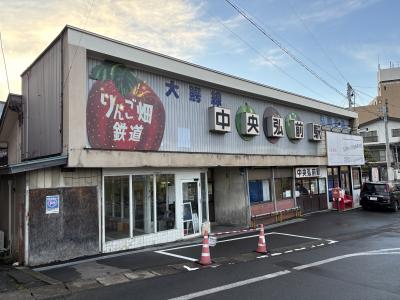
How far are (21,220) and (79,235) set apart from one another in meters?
1.70

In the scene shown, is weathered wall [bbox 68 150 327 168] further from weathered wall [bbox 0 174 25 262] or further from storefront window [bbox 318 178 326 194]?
storefront window [bbox 318 178 326 194]

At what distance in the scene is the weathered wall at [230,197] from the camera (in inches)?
689

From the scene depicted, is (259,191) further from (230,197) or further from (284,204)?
(284,204)

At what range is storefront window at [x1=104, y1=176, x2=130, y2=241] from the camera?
468 inches

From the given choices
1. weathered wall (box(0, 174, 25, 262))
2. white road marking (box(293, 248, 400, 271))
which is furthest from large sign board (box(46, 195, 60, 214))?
white road marking (box(293, 248, 400, 271))

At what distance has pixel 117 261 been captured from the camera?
10.4m

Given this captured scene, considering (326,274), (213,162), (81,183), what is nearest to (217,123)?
(213,162)

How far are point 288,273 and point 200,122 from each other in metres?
8.02

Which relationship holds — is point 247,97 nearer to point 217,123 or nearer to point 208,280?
point 217,123

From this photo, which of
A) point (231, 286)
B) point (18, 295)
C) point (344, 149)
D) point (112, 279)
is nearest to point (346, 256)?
point (231, 286)

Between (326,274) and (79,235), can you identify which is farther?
(79,235)

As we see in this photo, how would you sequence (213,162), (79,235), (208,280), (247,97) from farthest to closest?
(247,97) → (213,162) → (79,235) → (208,280)

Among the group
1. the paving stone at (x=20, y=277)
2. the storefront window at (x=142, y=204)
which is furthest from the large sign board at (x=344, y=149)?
the paving stone at (x=20, y=277)

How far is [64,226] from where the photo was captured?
1070cm
